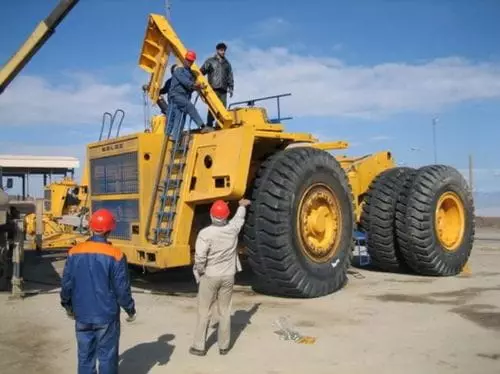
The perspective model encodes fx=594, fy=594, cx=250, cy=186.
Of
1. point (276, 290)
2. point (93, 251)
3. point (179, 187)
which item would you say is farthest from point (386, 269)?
point (93, 251)

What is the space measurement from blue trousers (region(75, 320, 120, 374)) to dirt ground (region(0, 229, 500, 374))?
0.88 meters

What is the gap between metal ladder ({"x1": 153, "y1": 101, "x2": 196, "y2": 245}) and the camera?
25.0 ft

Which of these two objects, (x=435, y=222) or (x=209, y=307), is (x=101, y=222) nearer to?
(x=209, y=307)

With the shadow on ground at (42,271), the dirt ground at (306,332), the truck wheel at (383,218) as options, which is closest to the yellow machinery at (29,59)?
the shadow on ground at (42,271)

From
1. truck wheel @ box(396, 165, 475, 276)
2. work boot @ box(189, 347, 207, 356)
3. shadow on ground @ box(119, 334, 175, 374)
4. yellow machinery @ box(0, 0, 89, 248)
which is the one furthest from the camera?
truck wheel @ box(396, 165, 475, 276)

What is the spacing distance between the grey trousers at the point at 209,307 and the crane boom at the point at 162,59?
3637 mm

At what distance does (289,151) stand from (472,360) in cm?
381

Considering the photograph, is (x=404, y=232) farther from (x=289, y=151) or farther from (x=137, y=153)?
(x=137, y=153)

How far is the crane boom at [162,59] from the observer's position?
335 inches

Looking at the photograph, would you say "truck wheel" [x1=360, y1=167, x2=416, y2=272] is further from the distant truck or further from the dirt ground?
the distant truck

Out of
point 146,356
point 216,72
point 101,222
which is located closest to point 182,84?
point 216,72

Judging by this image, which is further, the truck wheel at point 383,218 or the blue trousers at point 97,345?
the truck wheel at point 383,218

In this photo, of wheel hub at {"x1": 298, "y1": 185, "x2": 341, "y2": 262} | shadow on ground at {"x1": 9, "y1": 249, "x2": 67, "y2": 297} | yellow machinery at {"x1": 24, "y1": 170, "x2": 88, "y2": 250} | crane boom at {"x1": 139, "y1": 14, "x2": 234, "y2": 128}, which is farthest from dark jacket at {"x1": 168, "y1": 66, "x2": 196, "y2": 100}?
shadow on ground at {"x1": 9, "y1": 249, "x2": 67, "y2": 297}

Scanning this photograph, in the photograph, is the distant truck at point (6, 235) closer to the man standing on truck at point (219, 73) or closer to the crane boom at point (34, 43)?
the crane boom at point (34, 43)
